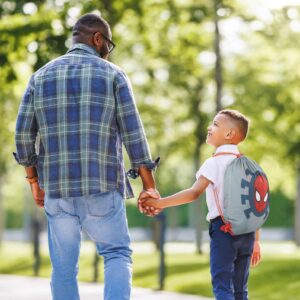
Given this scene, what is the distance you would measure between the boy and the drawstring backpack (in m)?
0.05

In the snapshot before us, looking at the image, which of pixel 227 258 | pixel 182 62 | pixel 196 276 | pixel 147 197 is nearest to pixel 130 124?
pixel 147 197

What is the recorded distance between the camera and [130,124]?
510 centimetres

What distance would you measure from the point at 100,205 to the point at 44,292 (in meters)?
5.97

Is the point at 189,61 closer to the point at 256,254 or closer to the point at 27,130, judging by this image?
the point at 256,254

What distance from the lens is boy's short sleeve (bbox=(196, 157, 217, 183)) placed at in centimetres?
548

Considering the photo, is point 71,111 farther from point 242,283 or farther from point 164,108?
point 164,108

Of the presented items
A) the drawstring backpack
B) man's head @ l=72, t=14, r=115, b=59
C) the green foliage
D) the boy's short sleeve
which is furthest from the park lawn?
man's head @ l=72, t=14, r=115, b=59

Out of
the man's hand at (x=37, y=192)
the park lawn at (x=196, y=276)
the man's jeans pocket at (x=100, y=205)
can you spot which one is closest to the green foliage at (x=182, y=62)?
the park lawn at (x=196, y=276)

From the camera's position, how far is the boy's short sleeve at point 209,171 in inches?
216

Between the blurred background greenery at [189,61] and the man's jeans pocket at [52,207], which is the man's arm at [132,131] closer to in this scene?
the man's jeans pocket at [52,207]

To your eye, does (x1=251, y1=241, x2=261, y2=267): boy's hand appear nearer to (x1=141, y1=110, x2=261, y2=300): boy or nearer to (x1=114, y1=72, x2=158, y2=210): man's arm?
(x1=141, y1=110, x2=261, y2=300): boy

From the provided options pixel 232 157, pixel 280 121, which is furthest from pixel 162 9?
pixel 232 157

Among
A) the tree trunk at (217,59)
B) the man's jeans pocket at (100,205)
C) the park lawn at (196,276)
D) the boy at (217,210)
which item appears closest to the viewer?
the man's jeans pocket at (100,205)

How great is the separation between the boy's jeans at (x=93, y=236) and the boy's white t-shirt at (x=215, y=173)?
0.64 metres
